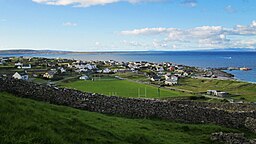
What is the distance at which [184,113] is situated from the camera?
3734cm

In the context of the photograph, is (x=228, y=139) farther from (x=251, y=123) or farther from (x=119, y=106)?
(x=251, y=123)

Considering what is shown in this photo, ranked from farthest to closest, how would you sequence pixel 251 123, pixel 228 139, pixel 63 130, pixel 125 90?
pixel 125 90
pixel 251 123
pixel 228 139
pixel 63 130

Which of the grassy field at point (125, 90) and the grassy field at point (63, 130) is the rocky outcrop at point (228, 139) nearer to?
the grassy field at point (63, 130)

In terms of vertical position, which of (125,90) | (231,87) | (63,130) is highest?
(63,130)

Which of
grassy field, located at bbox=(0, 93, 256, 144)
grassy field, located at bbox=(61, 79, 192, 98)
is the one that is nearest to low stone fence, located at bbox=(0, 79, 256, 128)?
grassy field, located at bbox=(0, 93, 256, 144)

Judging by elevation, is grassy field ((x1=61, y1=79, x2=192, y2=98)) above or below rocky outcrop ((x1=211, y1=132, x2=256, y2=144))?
below

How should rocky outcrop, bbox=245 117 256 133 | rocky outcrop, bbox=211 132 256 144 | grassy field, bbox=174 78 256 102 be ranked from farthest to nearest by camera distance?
grassy field, bbox=174 78 256 102 < rocky outcrop, bbox=245 117 256 133 < rocky outcrop, bbox=211 132 256 144

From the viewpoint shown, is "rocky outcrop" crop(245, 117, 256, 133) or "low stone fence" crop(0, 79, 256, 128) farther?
"rocky outcrop" crop(245, 117, 256, 133)

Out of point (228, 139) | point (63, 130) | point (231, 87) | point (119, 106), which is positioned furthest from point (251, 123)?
point (231, 87)

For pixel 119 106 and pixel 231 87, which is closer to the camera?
pixel 119 106

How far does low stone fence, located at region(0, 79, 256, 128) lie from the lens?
1246 inches

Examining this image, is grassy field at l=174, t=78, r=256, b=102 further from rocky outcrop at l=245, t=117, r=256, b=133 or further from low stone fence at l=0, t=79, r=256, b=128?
low stone fence at l=0, t=79, r=256, b=128

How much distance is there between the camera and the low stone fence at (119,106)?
3164 cm

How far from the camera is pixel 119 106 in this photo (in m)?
35.1
